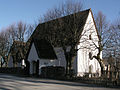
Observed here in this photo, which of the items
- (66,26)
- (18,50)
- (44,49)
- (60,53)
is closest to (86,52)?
(60,53)

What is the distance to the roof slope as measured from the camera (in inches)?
1257

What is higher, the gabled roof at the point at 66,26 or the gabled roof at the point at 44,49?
the gabled roof at the point at 66,26

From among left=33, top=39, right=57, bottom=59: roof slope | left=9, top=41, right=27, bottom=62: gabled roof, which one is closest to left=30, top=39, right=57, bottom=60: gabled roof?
left=33, top=39, right=57, bottom=59: roof slope

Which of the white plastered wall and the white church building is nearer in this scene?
the white church building

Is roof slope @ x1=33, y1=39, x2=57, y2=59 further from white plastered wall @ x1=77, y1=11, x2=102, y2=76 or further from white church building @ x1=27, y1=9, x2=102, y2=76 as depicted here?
white plastered wall @ x1=77, y1=11, x2=102, y2=76

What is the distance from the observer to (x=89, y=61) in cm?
3512

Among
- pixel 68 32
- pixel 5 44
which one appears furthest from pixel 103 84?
pixel 5 44

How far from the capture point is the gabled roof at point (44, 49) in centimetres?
3186

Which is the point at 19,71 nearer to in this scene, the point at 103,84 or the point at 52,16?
the point at 52,16

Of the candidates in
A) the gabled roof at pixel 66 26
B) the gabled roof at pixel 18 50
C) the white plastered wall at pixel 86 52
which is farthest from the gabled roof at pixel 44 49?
the gabled roof at pixel 18 50

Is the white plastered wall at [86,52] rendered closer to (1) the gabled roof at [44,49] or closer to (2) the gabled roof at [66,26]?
(1) the gabled roof at [44,49]

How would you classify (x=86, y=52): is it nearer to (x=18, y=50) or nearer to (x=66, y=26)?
(x=66, y=26)

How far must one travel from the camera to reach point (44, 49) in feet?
109

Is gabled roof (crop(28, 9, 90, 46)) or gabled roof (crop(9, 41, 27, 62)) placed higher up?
gabled roof (crop(28, 9, 90, 46))
